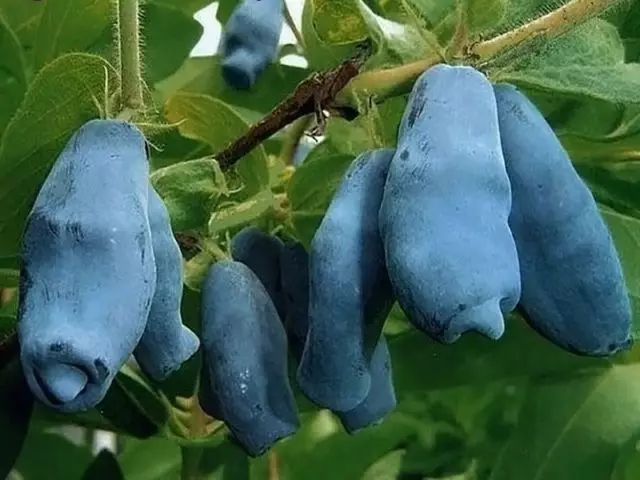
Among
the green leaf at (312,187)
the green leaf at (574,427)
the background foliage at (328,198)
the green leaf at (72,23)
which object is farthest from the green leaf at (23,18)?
the green leaf at (574,427)

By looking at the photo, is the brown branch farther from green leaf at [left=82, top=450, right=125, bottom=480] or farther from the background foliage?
green leaf at [left=82, top=450, right=125, bottom=480]

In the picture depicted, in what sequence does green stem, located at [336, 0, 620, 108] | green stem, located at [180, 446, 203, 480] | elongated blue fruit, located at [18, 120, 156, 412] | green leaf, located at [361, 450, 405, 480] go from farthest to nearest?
green leaf, located at [361, 450, 405, 480] → green stem, located at [180, 446, 203, 480] → green stem, located at [336, 0, 620, 108] → elongated blue fruit, located at [18, 120, 156, 412]

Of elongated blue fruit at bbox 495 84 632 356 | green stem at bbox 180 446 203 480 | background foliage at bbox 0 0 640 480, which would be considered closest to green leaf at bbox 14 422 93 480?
background foliage at bbox 0 0 640 480

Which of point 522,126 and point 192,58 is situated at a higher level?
point 522,126

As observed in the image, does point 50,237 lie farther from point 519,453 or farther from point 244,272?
point 519,453

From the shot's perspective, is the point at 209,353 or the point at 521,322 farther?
the point at 521,322

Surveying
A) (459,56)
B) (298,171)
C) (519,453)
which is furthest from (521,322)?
(459,56)

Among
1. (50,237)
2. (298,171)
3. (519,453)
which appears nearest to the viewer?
(50,237)

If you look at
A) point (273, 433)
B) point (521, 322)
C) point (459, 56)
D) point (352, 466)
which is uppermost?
point (459, 56)
